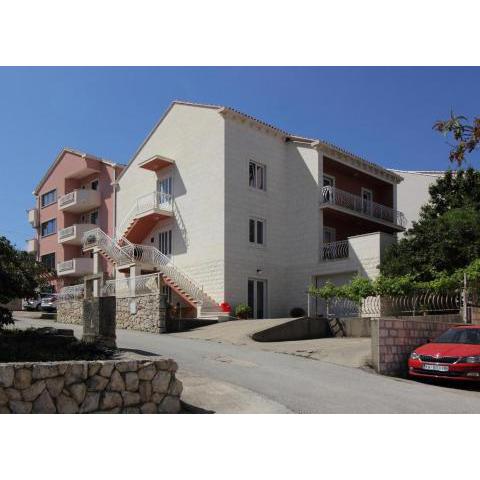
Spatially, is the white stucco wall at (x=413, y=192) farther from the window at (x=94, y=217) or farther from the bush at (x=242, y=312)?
the window at (x=94, y=217)

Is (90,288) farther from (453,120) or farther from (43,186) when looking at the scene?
(43,186)

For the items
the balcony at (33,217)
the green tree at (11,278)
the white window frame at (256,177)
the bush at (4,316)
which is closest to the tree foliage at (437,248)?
the white window frame at (256,177)

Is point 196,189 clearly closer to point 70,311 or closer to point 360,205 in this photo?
point 70,311

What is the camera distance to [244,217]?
25422mm

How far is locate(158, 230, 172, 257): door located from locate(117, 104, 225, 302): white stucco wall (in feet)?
1.06

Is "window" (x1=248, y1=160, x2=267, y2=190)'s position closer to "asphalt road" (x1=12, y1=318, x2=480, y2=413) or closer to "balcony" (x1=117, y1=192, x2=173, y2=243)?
"balcony" (x1=117, y1=192, x2=173, y2=243)

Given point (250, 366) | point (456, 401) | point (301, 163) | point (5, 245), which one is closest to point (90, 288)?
point (5, 245)

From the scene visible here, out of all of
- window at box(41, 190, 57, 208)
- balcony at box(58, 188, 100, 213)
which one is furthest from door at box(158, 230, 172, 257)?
window at box(41, 190, 57, 208)

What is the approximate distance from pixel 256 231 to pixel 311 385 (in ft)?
52.2

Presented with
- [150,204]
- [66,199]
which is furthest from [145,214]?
[66,199]

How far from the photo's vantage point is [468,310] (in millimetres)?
16641

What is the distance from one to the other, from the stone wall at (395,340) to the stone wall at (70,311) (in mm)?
16317

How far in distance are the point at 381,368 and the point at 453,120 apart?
22.3ft

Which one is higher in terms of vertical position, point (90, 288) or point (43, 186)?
point (43, 186)
